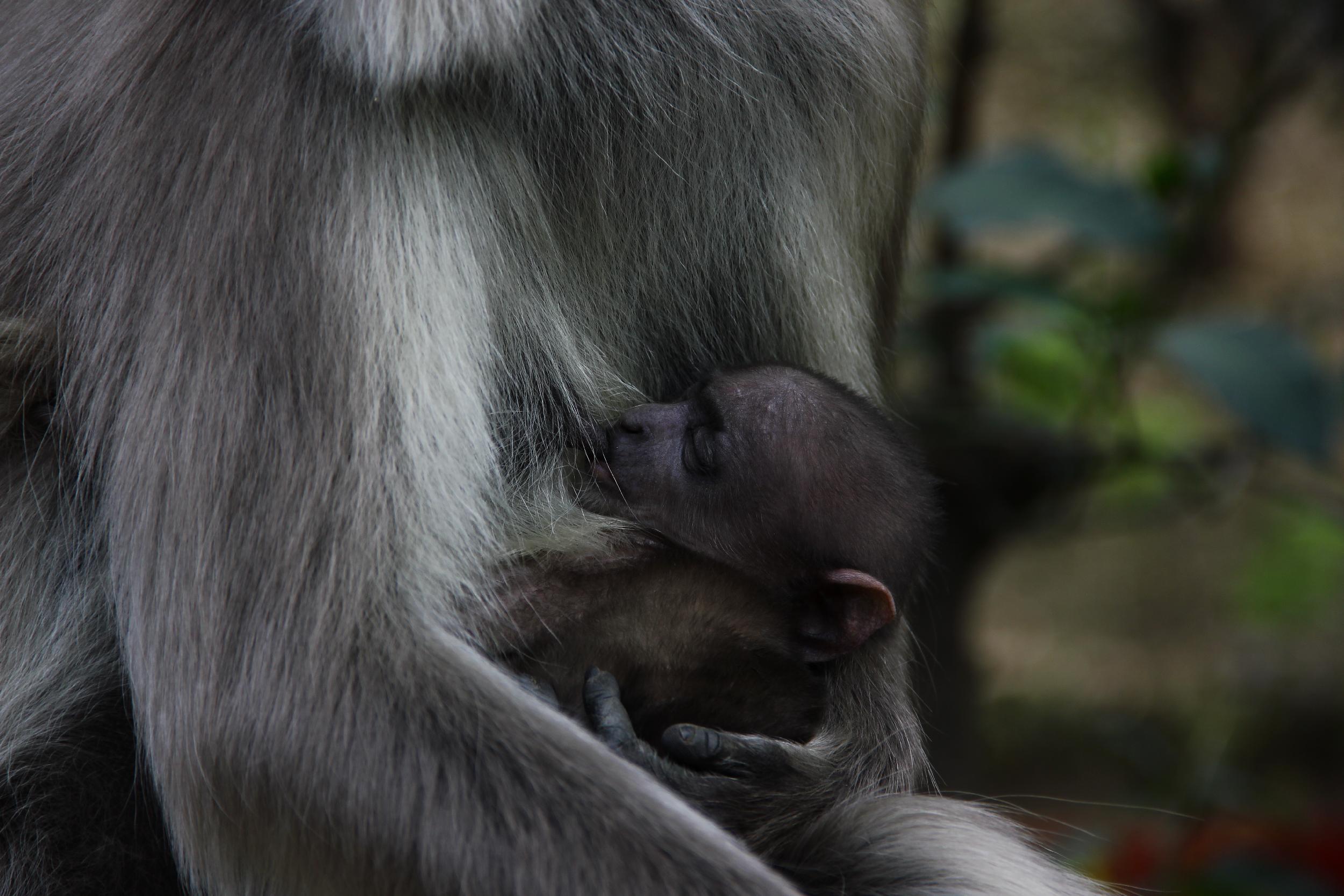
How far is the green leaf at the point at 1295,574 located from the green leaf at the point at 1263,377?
2.91m

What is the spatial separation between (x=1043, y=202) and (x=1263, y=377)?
0.75 meters

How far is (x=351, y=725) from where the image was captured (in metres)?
1.70

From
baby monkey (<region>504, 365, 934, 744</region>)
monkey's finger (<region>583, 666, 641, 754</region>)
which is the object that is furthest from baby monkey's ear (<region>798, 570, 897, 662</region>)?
monkey's finger (<region>583, 666, 641, 754</region>)

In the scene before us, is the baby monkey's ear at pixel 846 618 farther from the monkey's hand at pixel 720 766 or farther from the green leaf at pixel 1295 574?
the green leaf at pixel 1295 574

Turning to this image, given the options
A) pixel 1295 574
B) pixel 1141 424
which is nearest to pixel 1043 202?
pixel 1141 424

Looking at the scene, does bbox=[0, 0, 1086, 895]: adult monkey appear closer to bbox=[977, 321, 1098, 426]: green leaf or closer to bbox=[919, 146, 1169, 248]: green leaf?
bbox=[919, 146, 1169, 248]: green leaf

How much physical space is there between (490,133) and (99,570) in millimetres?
874

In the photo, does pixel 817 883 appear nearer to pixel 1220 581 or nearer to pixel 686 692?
pixel 686 692

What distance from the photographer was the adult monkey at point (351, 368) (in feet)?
5.61

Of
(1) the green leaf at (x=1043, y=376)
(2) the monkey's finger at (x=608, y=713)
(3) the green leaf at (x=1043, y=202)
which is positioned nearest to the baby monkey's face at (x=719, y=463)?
(2) the monkey's finger at (x=608, y=713)

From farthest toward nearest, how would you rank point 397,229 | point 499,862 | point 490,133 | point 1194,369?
point 1194,369 → point 490,133 → point 397,229 → point 499,862

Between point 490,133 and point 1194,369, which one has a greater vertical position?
point 490,133

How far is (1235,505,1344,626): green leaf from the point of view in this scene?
6.67m

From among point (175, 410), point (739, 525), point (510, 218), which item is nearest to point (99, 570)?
point (175, 410)
